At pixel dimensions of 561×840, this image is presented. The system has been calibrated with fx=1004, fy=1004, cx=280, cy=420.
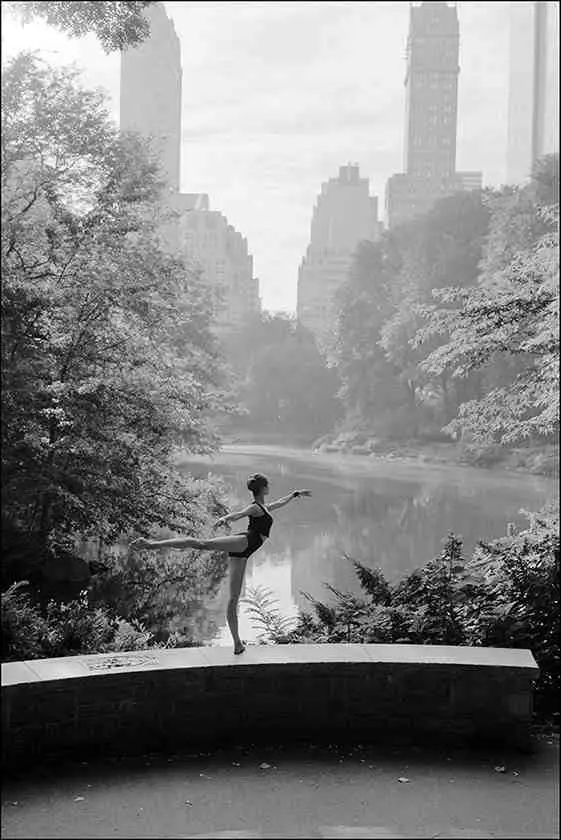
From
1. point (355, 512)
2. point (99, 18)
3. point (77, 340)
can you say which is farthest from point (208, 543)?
point (355, 512)

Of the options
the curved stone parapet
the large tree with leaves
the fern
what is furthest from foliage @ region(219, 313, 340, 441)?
the curved stone parapet

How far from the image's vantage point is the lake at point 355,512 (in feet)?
49.3

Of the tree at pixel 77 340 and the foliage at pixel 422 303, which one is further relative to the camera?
the foliage at pixel 422 303

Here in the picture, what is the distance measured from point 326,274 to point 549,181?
1117cm

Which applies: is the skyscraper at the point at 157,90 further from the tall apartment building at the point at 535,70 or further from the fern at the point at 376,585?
the fern at the point at 376,585

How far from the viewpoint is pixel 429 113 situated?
1201 inches

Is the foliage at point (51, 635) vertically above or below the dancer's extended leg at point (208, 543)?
below

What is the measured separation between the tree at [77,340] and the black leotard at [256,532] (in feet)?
11.2

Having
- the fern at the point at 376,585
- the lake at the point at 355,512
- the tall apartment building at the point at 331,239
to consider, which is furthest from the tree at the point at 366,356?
the fern at the point at 376,585

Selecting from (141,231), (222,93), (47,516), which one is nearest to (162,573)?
(47,516)

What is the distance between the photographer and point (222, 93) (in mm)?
18469

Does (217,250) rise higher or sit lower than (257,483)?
higher

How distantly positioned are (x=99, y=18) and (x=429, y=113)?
25961 millimetres

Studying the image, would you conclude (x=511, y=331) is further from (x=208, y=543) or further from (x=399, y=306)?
(x=399, y=306)
